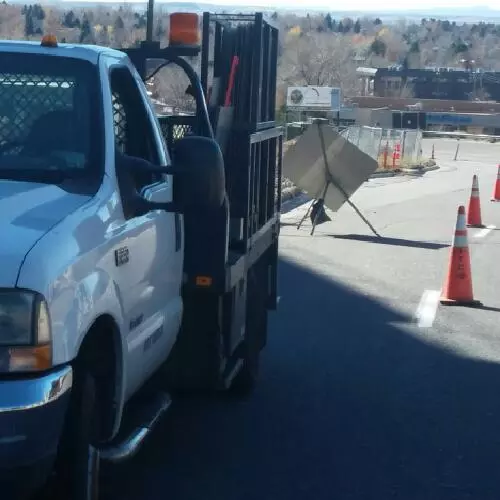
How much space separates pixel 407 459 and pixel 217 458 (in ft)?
3.49

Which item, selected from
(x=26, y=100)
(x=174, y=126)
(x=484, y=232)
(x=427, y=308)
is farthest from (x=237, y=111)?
(x=484, y=232)

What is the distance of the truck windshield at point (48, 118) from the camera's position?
4969 mm

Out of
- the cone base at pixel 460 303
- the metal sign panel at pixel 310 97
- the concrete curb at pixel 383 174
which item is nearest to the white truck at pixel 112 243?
the cone base at pixel 460 303

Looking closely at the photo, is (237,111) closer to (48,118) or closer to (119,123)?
(119,123)

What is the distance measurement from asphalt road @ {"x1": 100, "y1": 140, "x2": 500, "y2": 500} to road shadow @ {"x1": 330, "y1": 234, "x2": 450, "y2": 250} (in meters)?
3.08

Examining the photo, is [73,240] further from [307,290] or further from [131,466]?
[307,290]

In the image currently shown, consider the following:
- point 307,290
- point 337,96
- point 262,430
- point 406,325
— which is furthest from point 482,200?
point 337,96

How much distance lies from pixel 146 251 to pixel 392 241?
1310cm

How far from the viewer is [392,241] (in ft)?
59.2

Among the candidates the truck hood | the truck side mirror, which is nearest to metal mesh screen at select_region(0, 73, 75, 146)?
the truck hood

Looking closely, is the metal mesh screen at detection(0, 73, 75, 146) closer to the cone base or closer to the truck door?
the truck door

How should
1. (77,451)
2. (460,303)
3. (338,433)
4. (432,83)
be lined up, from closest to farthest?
(77,451)
(338,433)
(460,303)
(432,83)

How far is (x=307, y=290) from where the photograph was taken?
41.7 ft

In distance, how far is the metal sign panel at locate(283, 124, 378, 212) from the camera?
1820cm
